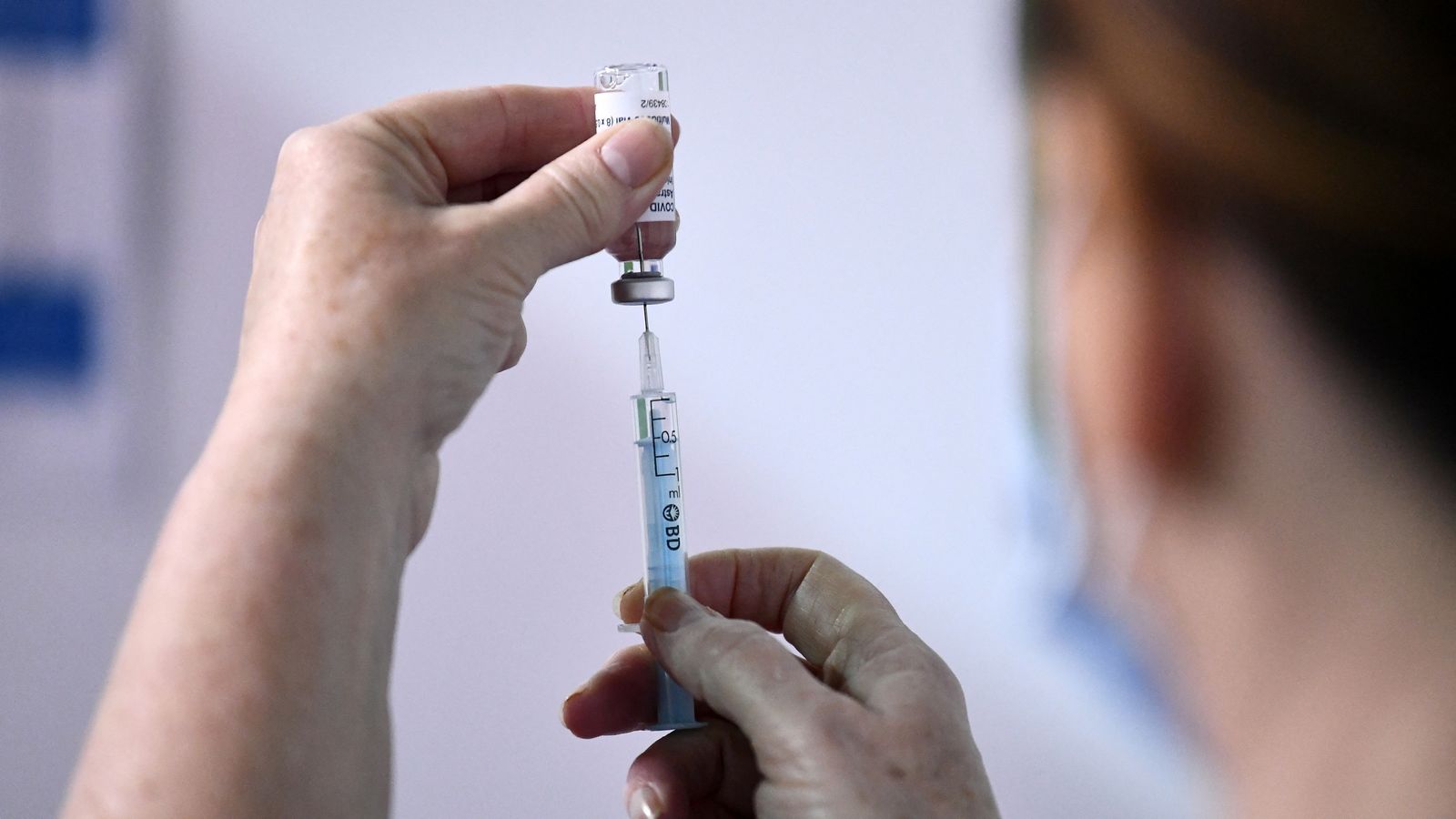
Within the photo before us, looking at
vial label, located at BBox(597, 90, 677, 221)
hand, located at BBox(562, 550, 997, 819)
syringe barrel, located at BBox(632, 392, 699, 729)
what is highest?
vial label, located at BBox(597, 90, 677, 221)

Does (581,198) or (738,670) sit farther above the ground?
(581,198)

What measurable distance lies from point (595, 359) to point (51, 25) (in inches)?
38.0

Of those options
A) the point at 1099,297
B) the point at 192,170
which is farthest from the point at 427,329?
the point at 192,170

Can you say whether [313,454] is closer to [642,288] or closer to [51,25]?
[642,288]

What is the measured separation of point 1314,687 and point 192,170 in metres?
1.64

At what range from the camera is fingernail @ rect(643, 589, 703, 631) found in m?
0.98

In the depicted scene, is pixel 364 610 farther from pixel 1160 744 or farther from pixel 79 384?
pixel 1160 744

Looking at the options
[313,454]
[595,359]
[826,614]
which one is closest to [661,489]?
[826,614]

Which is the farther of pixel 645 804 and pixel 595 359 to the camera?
pixel 595 359

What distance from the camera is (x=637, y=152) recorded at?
980 mm

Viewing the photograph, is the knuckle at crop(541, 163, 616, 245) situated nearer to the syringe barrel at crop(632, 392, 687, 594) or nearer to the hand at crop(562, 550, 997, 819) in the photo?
the syringe barrel at crop(632, 392, 687, 594)

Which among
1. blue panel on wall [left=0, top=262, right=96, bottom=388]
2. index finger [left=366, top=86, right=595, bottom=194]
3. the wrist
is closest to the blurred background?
blue panel on wall [left=0, top=262, right=96, bottom=388]

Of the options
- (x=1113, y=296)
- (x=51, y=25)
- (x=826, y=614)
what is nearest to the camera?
(x=826, y=614)

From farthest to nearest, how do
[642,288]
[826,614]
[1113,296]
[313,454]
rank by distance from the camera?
[1113,296], [826,614], [642,288], [313,454]
